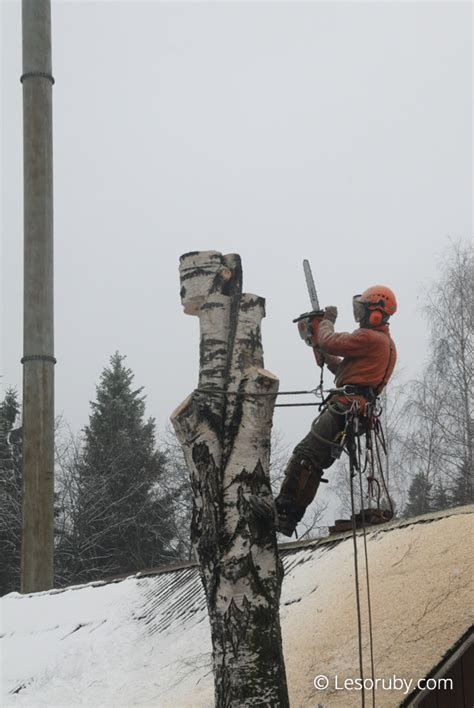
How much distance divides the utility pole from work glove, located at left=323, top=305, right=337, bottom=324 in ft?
27.2

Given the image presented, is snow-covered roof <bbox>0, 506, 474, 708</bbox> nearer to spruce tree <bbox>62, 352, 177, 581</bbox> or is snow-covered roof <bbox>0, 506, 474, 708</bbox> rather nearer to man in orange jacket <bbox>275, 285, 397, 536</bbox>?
man in orange jacket <bbox>275, 285, 397, 536</bbox>

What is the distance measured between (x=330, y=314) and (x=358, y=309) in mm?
288

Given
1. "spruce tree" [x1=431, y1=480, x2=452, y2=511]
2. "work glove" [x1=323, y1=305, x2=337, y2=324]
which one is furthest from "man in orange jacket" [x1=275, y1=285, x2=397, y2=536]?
"spruce tree" [x1=431, y1=480, x2=452, y2=511]

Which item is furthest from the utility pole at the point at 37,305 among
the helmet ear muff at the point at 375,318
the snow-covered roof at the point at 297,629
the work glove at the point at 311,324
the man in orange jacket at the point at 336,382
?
the helmet ear muff at the point at 375,318

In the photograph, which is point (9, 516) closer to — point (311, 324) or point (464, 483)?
point (464, 483)

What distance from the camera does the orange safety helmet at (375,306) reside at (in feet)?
22.0

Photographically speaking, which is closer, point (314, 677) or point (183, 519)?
point (314, 677)

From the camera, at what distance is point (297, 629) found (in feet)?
24.1

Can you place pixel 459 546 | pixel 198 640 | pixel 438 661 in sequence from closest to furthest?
pixel 438 661, pixel 459 546, pixel 198 640

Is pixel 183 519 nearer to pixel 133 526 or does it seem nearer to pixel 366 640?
pixel 133 526

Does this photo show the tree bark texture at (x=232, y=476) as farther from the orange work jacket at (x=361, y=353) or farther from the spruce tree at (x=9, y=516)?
the spruce tree at (x=9, y=516)

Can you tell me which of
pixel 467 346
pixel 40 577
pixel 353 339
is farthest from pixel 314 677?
pixel 467 346

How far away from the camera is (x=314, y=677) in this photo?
6.52 meters

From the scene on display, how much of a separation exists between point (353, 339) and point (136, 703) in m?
3.27
